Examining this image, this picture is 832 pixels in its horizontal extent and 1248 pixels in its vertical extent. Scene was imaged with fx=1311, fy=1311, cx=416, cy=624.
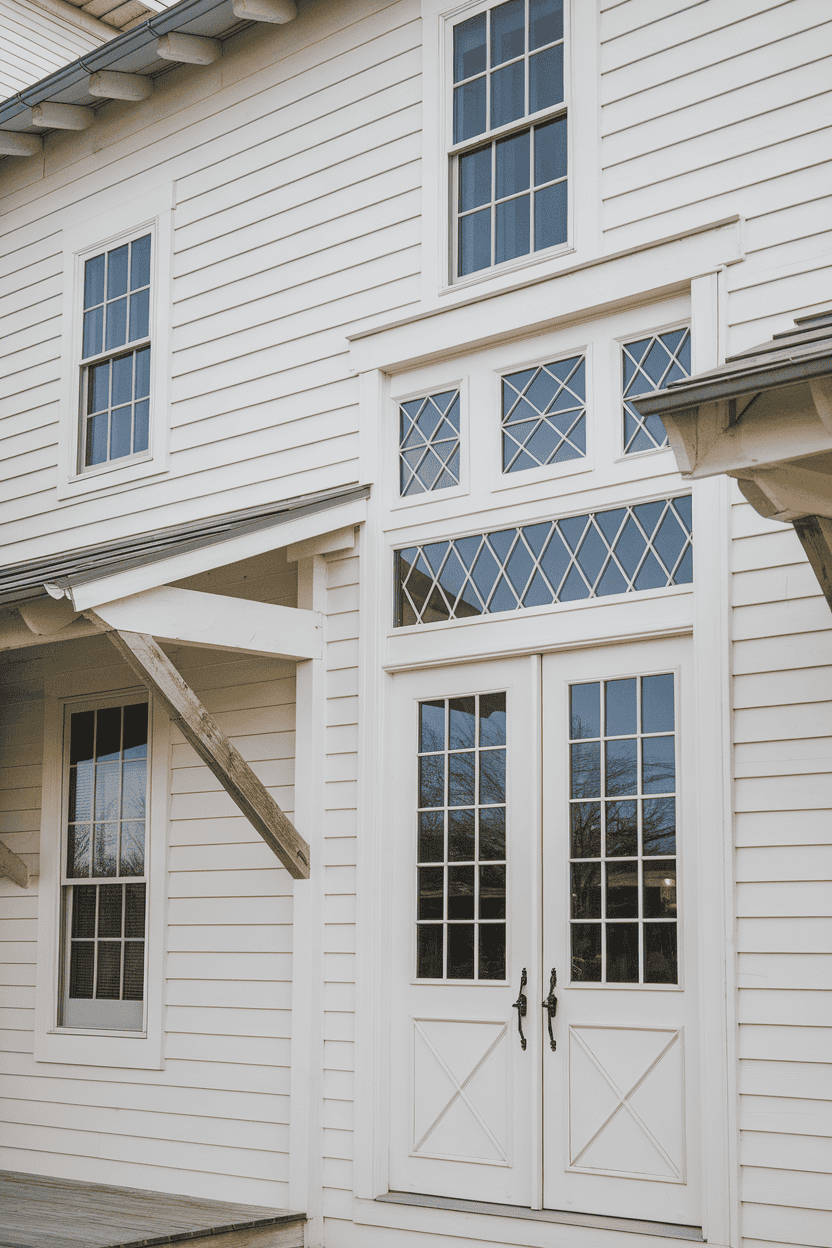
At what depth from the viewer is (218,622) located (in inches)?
230

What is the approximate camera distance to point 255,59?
741 centimetres

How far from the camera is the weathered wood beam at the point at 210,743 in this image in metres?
5.41

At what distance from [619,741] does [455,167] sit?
9.73ft

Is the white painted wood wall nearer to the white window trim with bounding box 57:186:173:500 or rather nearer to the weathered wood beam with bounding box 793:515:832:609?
the white window trim with bounding box 57:186:173:500

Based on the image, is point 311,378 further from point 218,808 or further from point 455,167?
point 218,808

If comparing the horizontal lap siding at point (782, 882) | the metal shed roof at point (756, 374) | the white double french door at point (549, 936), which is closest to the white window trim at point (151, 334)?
the white double french door at point (549, 936)

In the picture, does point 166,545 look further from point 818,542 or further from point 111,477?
point 818,542

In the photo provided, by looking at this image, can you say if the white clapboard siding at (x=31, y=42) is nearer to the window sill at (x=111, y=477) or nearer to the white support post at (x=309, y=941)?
the window sill at (x=111, y=477)

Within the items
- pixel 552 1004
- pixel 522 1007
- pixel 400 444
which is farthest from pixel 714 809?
pixel 400 444

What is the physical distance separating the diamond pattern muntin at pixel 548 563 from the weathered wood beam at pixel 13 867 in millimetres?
3038

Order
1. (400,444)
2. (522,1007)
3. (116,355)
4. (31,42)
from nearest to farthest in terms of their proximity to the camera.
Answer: (522,1007), (400,444), (116,355), (31,42)

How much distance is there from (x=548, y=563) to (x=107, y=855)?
10.9 feet

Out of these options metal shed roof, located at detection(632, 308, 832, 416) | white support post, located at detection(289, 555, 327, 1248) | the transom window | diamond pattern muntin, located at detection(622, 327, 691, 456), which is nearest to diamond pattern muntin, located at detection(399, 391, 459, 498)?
white support post, located at detection(289, 555, 327, 1248)

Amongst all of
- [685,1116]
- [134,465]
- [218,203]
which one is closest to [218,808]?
[134,465]
